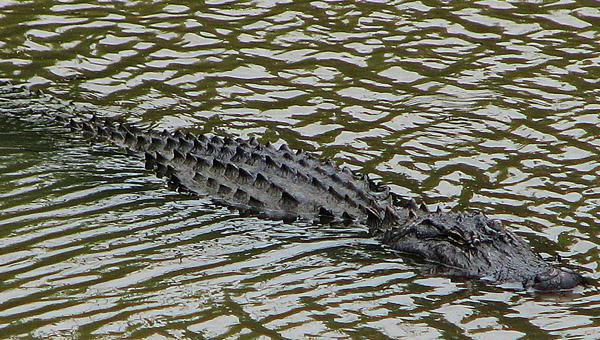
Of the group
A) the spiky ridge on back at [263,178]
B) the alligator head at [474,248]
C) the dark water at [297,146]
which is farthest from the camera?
the spiky ridge on back at [263,178]

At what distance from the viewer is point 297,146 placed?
36.4ft

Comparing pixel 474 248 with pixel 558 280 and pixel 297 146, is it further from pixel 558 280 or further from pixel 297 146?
pixel 297 146

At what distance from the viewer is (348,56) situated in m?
13.0

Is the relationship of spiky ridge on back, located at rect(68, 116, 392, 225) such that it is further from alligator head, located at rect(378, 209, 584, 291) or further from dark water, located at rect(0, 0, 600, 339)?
alligator head, located at rect(378, 209, 584, 291)

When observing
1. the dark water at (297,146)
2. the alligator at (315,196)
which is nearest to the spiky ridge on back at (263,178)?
the alligator at (315,196)

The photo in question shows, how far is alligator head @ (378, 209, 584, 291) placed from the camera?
27.2 ft

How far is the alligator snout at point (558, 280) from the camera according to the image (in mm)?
8125

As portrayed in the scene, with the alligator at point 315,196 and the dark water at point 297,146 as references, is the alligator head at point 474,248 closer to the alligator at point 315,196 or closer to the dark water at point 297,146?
the alligator at point 315,196

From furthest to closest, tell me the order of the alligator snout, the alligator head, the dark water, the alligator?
the alligator < the alligator head < the alligator snout < the dark water

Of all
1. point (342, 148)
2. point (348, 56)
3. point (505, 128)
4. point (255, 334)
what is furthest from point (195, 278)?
point (348, 56)

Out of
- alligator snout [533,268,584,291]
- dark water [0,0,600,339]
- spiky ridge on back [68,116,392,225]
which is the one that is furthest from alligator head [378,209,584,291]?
spiky ridge on back [68,116,392,225]

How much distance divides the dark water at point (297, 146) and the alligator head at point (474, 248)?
0.16m

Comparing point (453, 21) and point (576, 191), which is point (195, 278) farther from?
point (453, 21)

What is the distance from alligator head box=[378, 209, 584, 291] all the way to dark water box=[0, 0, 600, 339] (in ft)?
0.53
